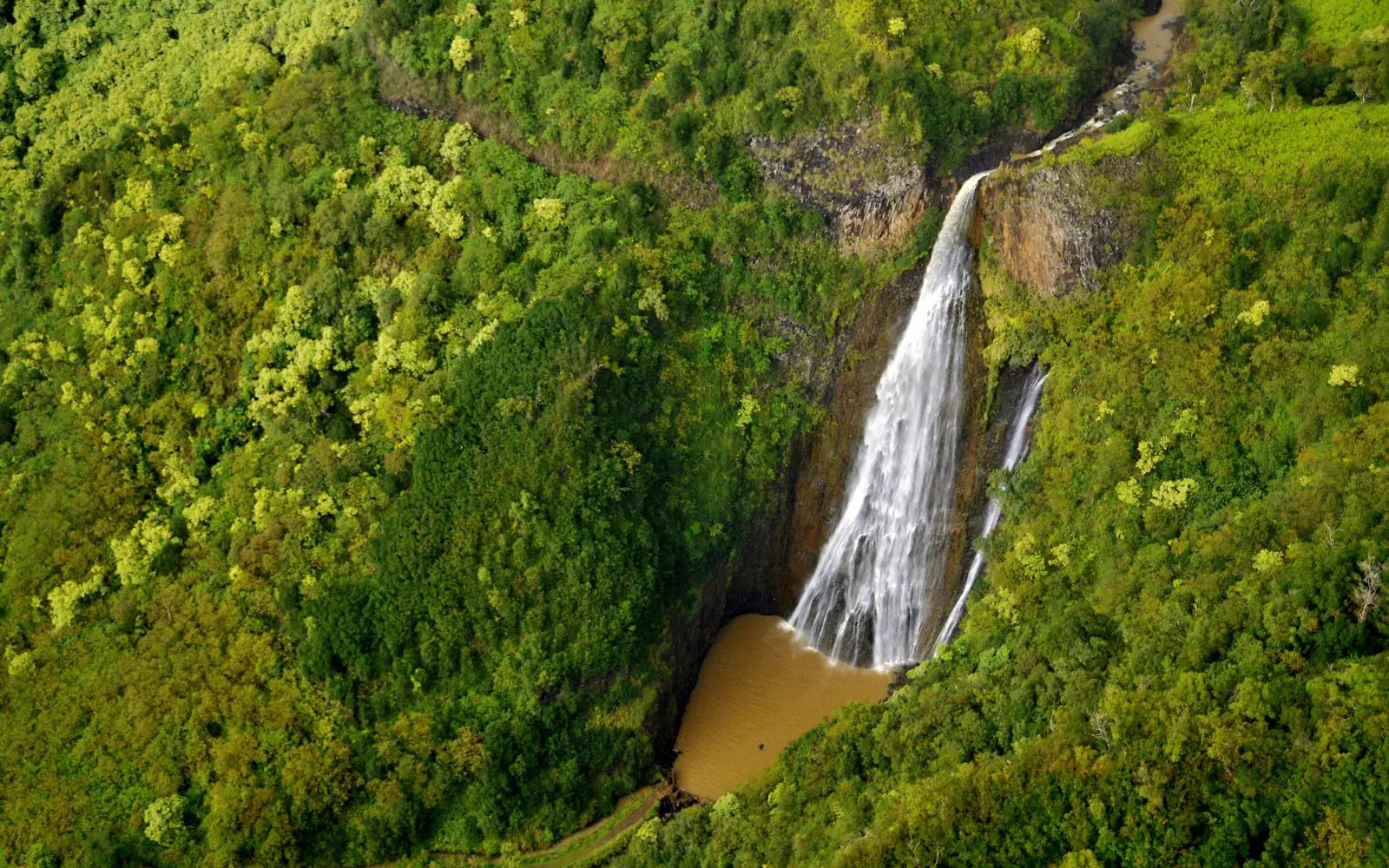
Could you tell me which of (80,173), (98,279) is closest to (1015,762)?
(98,279)

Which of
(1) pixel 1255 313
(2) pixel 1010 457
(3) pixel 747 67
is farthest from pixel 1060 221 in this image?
(3) pixel 747 67

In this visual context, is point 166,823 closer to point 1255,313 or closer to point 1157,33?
point 1255,313

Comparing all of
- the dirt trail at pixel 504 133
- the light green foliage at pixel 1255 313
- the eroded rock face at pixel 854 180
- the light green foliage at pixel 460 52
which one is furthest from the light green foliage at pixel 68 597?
the light green foliage at pixel 1255 313

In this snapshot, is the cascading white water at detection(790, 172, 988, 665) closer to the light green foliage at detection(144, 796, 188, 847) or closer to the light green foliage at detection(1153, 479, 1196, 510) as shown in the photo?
the light green foliage at detection(1153, 479, 1196, 510)

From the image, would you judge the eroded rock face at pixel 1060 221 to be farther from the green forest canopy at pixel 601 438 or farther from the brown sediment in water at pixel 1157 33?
the brown sediment in water at pixel 1157 33

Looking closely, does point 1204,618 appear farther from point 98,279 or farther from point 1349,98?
point 98,279
